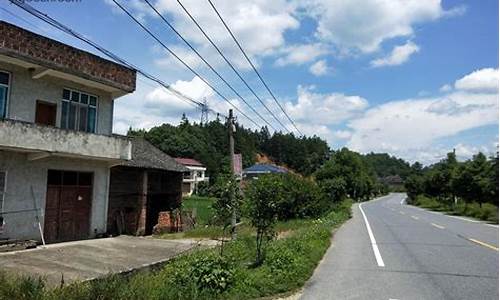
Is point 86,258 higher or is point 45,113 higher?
point 45,113

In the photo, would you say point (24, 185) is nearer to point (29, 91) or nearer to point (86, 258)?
point (29, 91)

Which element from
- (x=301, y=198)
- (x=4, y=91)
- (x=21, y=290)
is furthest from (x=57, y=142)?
(x=301, y=198)

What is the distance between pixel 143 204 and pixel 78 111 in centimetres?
677

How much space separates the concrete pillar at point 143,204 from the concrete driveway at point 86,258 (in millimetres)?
4546

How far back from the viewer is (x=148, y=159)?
26.8 m

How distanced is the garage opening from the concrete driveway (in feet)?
3.63

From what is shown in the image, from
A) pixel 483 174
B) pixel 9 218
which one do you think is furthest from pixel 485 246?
pixel 483 174

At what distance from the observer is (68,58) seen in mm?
18484

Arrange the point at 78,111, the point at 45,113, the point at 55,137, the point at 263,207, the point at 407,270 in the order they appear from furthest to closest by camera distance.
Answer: the point at 78,111, the point at 45,113, the point at 55,137, the point at 263,207, the point at 407,270

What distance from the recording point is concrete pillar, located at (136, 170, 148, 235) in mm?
24828

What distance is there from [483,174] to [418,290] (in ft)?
122

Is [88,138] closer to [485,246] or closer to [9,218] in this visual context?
[9,218]

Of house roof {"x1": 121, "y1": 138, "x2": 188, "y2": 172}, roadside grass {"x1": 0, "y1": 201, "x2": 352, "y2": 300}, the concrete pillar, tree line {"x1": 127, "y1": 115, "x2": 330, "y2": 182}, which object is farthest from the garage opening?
tree line {"x1": 127, "y1": 115, "x2": 330, "y2": 182}

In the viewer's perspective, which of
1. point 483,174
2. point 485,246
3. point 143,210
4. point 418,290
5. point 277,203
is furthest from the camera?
point 483,174
